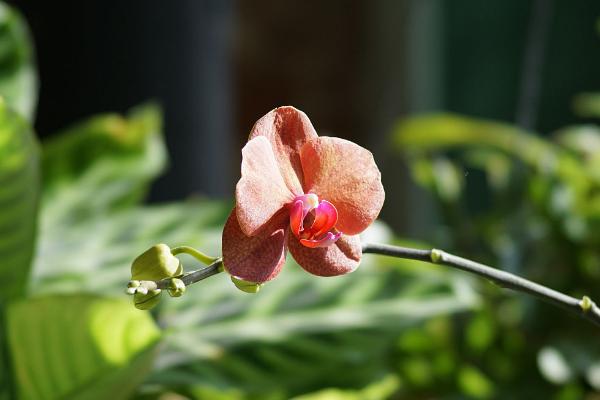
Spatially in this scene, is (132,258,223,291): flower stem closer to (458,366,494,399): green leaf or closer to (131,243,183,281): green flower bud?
(131,243,183,281): green flower bud

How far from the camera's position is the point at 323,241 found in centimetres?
26

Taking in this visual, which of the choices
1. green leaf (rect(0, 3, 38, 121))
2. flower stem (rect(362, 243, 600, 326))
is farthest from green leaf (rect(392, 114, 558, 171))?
flower stem (rect(362, 243, 600, 326))

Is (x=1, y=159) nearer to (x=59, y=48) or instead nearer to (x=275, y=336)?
(x=275, y=336)

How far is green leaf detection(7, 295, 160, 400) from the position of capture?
52cm

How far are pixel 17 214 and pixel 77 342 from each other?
142 mm

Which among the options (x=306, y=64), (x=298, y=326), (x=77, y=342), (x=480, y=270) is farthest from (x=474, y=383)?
(x=306, y=64)

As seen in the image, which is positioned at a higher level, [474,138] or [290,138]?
[290,138]

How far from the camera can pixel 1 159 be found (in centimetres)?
58

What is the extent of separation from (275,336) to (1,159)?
9.6 inches

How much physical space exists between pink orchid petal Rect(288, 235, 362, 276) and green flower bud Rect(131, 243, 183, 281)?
0.13ft

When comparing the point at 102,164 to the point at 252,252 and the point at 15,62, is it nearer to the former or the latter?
the point at 15,62

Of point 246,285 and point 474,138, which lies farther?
point 474,138

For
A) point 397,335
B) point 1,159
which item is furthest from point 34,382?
point 397,335

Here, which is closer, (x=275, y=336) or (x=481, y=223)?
(x=275, y=336)
